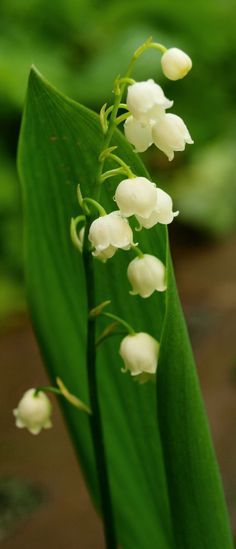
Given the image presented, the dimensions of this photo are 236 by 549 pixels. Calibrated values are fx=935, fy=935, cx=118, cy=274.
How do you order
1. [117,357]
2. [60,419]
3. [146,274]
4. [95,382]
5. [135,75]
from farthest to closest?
[135,75], [60,419], [117,357], [95,382], [146,274]

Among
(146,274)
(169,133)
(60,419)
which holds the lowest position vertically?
(60,419)

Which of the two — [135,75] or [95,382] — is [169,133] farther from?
[135,75]

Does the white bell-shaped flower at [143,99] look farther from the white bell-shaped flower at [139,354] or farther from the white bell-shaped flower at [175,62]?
the white bell-shaped flower at [139,354]

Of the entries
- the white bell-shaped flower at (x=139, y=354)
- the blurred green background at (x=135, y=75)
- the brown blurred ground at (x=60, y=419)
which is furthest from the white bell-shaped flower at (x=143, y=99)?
the blurred green background at (x=135, y=75)

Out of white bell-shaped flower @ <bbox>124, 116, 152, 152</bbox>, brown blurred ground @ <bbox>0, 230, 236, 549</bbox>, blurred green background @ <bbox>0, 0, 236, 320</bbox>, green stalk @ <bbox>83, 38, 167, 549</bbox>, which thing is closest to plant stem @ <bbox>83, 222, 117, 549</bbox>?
green stalk @ <bbox>83, 38, 167, 549</bbox>

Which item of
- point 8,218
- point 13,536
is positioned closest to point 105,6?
point 8,218

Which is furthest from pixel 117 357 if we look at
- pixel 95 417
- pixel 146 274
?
pixel 146 274

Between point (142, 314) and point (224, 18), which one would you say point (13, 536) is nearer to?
point (142, 314)
